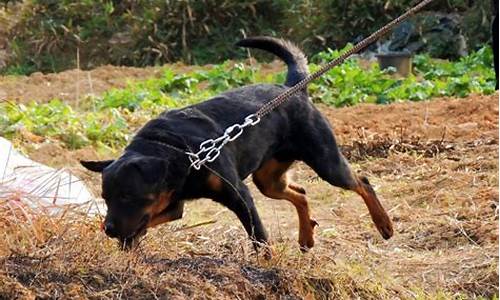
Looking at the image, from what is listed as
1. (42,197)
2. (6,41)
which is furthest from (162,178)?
(6,41)

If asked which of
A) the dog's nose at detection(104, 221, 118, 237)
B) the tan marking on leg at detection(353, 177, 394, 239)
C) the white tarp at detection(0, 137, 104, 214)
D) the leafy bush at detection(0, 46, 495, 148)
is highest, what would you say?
the dog's nose at detection(104, 221, 118, 237)

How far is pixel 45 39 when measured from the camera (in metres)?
20.7

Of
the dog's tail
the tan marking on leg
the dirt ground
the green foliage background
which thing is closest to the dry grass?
the dirt ground

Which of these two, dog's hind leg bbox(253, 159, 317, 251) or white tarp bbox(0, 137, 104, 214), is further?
dog's hind leg bbox(253, 159, 317, 251)

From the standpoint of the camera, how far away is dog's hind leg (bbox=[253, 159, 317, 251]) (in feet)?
21.7

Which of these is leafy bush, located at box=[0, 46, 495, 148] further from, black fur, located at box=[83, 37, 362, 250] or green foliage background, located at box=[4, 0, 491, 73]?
black fur, located at box=[83, 37, 362, 250]

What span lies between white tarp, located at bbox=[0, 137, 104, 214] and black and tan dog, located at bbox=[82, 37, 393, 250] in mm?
387

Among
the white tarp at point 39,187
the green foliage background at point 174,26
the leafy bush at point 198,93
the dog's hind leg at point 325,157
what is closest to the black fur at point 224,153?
the dog's hind leg at point 325,157

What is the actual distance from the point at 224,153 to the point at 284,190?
109 cm

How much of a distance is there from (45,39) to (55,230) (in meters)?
15.9

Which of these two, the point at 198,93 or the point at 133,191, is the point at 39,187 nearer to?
the point at 133,191

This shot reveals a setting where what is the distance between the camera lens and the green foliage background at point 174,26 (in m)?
18.6

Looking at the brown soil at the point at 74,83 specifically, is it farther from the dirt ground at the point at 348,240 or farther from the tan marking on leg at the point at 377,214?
the tan marking on leg at the point at 377,214

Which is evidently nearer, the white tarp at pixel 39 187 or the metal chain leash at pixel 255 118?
the metal chain leash at pixel 255 118
